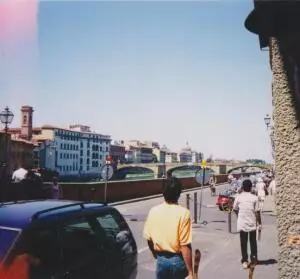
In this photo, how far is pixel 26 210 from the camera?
13.8 ft

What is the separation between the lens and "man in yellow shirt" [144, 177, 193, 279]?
3781 mm

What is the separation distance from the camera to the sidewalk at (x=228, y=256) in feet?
24.2

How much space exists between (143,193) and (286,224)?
28986 millimetres

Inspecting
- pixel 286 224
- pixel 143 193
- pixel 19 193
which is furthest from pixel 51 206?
pixel 143 193

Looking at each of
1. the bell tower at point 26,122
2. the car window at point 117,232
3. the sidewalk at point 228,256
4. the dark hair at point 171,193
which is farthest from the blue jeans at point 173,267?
the bell tower at point 26,122

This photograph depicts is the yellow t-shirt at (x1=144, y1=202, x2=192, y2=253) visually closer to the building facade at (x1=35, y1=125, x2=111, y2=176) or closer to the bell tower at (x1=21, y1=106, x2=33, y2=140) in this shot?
the bell tower at (x1=21, y1=106, x2=33, y2=140)

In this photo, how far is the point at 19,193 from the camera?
13.8 m

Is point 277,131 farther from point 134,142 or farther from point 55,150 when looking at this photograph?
point 134,142

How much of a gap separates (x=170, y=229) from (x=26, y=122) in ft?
368

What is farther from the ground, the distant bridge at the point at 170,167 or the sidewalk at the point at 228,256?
the distant bridge at the point at 170,167

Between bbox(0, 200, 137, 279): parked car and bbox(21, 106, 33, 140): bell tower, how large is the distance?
109 metres

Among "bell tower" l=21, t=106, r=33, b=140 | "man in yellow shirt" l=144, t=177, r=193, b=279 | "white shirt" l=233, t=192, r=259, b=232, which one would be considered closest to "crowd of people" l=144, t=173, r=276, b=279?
"man in yellow shirt" l=144, t=177, r=193, b=279

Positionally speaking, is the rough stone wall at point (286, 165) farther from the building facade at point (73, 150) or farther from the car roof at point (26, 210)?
the building facade at point (73, 150)

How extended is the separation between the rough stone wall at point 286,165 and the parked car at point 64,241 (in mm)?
1992
